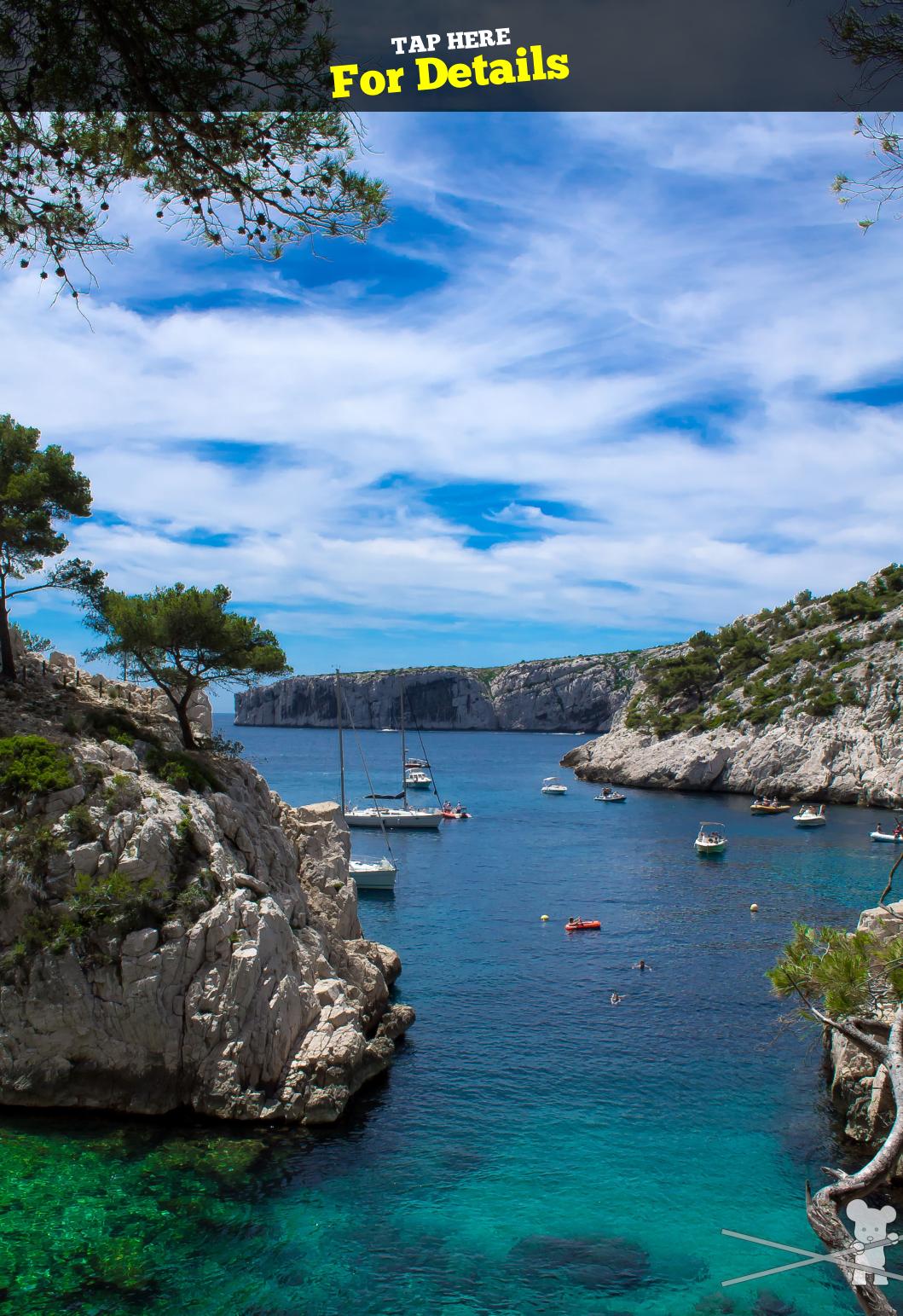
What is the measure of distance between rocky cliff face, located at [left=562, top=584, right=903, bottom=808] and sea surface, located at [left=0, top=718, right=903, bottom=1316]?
4871 cm

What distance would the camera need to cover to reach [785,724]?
90062 millimetres

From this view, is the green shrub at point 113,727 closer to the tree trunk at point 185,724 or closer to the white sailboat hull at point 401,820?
the tree trunk at point 185,724

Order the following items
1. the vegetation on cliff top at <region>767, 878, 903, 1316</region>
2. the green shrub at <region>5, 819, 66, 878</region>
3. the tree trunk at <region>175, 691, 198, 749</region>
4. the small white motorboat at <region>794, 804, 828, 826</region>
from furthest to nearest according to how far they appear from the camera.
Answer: the small white motorboat at <region>794, 804, 828, 826</region>
the tree trunk at <region>175, 691, 198, 749</region>
the green shrub at <region>5, 819, 66, 878</region>
the vegetation on cliff top at <region>767, 878, 903, 1316</region>

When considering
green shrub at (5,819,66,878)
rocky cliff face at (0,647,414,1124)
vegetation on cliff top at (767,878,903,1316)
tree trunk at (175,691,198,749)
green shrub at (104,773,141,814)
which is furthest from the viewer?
tree trunk at (175,691,198,749)

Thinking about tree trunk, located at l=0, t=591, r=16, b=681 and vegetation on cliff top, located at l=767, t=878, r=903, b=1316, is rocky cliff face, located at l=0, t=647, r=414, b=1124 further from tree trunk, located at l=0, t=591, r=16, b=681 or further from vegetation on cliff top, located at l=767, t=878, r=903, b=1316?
vegetation on cliff top, located at l=767, t=878, r=903, b=1316

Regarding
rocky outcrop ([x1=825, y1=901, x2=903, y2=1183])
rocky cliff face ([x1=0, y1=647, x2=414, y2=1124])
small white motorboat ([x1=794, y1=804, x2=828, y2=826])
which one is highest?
rocky cliff face ([x1=0, y1=647, x2=414, y2=1124])

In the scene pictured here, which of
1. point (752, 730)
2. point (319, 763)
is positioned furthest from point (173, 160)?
point (319, 763)

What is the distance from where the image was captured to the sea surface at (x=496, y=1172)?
16.6 m

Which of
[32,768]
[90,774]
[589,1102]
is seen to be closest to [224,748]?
[90,774]

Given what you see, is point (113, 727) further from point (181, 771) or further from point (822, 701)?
point (822, 701)

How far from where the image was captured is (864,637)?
9569cm

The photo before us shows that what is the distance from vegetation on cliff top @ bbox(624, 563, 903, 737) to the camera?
Answer: 93000 millimetres

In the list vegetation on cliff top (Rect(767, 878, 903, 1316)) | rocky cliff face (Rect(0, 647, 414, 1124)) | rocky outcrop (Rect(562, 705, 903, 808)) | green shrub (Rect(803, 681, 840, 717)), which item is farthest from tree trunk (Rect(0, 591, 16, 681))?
green shrub (Rect(803, 681, 840, 717))

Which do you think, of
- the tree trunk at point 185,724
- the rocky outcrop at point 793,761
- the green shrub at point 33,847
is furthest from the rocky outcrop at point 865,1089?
the rocky outcrop at point 793,761
